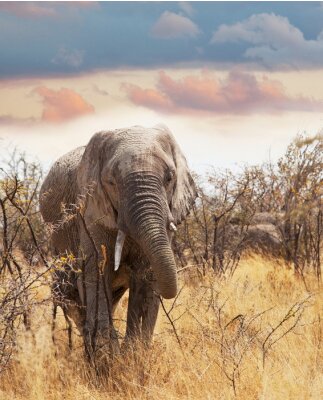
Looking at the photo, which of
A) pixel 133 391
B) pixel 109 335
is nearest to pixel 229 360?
pixel 133 391

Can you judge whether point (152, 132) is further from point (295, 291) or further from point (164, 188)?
point (295, 291)

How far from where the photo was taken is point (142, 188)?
557 centimetres

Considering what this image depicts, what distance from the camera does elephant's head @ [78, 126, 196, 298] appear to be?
5.48 m

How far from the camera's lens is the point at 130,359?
5.95 m

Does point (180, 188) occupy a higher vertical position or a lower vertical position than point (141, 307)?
higher

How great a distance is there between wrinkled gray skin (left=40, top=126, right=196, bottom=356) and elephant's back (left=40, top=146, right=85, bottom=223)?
199mm

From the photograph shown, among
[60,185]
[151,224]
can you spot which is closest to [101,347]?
[151,224]

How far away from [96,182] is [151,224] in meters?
0.79

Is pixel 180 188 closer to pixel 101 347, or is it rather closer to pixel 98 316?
pixel 98 316

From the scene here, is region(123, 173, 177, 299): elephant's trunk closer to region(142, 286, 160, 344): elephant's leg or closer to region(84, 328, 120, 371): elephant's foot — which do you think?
region(84, 328, 120, 371): elephant's foot

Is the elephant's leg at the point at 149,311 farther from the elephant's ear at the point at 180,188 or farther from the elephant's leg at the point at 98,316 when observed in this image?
the elephant's ear at the point at 180,188

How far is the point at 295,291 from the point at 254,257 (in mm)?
4954

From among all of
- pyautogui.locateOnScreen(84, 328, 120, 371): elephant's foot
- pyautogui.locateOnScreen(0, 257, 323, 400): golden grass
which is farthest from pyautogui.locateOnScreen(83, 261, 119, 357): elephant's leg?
pyautogui.locateOnScreen(0, 257, 323, 400): golden grass

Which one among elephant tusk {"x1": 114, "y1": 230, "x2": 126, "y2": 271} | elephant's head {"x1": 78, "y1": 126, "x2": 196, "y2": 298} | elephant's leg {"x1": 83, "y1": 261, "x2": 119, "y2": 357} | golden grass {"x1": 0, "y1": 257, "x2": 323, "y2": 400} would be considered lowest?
golden grass {"x1": 0, "y1": 257, "x2": 323, "y2": 400}
